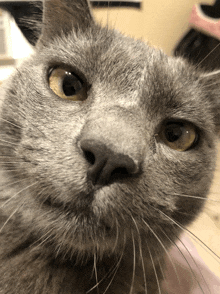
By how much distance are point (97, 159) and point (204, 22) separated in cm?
132

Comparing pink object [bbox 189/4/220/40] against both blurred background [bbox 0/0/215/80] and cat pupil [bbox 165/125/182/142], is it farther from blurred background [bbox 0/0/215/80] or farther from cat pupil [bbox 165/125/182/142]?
cat pupil [bbox 165/125/182/142]

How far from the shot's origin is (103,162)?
0.48 metres

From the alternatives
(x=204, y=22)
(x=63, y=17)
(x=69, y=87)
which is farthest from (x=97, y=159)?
(x=204, y=22)

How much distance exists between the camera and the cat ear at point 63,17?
0.79 m

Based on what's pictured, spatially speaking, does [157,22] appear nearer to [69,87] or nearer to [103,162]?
[69,87]

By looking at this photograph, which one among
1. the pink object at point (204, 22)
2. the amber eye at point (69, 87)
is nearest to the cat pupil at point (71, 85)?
the amber eye at point (69, 87)

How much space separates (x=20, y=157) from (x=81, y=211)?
191 mm

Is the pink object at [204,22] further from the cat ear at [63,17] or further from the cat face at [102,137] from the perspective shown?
the cat ear at [63,17]

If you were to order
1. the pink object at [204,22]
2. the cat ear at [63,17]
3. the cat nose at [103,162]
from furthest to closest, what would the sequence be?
1. the pink object at [204,22]
2. the cat ear at [63,17]
3. the cat nose at [103,162]

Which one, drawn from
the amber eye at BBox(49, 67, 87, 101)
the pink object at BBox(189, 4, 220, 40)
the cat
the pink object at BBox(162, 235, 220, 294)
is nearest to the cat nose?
the cat

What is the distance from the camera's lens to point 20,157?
0.58 m

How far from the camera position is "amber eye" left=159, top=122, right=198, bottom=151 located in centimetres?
68

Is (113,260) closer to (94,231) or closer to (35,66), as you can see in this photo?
(94,231)

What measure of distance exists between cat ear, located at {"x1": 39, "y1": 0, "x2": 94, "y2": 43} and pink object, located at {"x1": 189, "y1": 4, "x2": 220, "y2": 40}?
90 centimetres
